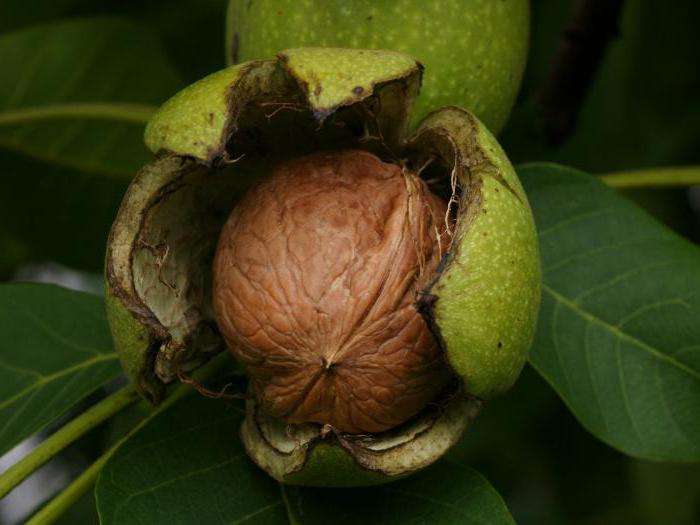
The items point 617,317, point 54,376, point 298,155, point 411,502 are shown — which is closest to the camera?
point 411,502

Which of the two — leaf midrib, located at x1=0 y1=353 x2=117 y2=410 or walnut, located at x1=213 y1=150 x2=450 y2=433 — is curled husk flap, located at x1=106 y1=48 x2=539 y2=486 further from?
leaf midrib, located at x1=0 y1=353 x2=117 y2=410

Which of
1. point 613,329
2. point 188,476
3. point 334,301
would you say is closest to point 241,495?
point 188,476

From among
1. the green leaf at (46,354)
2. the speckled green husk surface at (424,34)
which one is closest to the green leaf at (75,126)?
the green leaf at (46,354)

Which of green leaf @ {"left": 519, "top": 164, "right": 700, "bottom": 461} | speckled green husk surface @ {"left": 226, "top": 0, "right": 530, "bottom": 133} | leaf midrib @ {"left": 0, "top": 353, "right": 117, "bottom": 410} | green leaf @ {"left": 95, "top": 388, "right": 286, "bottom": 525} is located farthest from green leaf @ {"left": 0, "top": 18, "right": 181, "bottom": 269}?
green leaf @ {"left": 519, "top": 164, "right": 700, "bottom": 461}

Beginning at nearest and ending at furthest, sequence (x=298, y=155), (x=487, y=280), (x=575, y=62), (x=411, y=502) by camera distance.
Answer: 1. (x=487, y=280)
2. (x=411, y=502)
3. (x=298, y=155)
4. (x=575, y=62)

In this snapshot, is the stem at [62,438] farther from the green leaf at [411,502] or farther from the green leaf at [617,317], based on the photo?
the green leaf at [617,317]

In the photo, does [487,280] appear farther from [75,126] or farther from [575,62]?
[75,126]
